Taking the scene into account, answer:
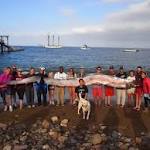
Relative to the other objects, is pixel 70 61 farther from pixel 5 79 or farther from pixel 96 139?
pixel 96 139

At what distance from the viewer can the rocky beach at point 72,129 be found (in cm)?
1270

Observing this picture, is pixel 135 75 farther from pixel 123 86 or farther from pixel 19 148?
pixel 19 148

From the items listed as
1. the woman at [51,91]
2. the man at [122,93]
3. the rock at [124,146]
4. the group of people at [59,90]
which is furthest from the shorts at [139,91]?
the rock at [124,146]

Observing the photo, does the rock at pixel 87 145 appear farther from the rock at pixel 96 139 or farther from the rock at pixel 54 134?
the rock at pixel 54 134

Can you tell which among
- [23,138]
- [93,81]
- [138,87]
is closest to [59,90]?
[93,81]

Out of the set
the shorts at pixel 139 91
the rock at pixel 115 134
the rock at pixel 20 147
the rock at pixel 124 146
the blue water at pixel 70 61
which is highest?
the shorts at pixel 139 91

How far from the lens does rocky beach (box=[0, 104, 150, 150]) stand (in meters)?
12.7

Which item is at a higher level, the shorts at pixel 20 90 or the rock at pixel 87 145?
the shorts at pixel 20 90

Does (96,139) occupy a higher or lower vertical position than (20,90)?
lower

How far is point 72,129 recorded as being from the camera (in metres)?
14.4

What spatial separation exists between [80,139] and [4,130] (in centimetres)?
276

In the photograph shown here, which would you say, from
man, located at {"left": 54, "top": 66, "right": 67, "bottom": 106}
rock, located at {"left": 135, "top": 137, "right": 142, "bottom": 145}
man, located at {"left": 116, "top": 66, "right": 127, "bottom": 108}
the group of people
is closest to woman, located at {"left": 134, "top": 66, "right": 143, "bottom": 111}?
the group of people

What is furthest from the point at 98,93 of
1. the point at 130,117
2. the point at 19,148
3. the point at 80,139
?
the point at 19,148

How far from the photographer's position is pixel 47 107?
1780 centimetres
